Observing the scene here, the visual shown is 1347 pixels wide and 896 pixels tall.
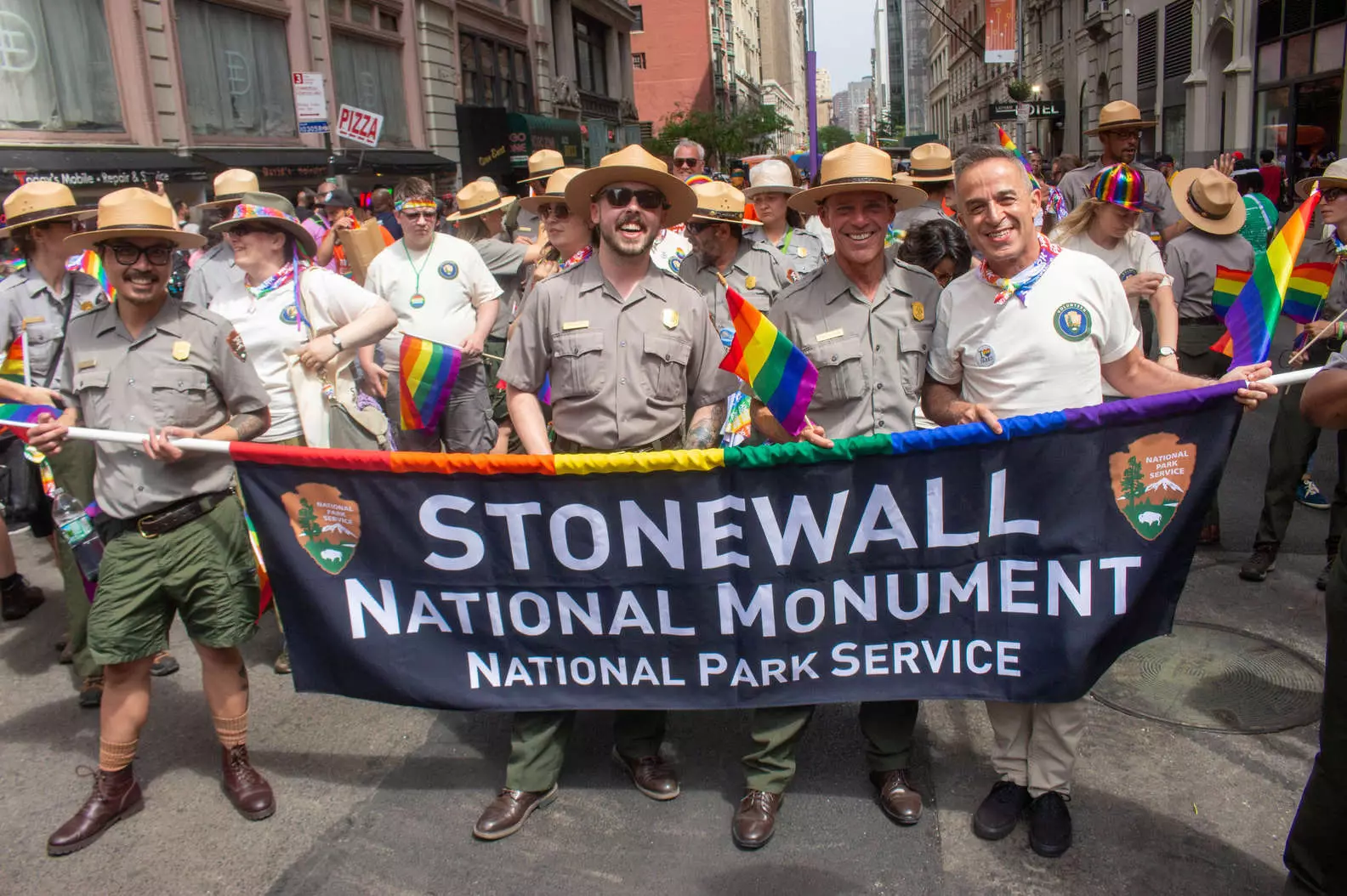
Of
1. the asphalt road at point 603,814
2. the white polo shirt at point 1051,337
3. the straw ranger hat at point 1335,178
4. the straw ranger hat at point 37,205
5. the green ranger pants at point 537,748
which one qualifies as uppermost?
the straw ranger hat at point 37,205

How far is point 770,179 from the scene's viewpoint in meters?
6.48

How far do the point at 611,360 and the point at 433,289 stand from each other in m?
2.70

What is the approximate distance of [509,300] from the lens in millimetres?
7602

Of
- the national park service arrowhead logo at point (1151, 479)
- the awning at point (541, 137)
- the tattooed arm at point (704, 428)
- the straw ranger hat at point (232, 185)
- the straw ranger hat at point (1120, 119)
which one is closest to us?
the national park service arrowhead logo at point (1151, 479)

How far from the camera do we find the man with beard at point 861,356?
351cm

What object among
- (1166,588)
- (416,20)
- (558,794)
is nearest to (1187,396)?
(1166,588)

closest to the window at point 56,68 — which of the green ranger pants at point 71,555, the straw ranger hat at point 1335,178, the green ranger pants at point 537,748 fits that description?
the straw ranger hat at point 1335,178

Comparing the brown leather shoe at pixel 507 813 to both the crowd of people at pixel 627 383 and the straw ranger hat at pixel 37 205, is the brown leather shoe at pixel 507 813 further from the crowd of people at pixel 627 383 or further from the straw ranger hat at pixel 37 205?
the straw ranger hat at pixel 37 205

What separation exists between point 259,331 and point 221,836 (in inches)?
83.3

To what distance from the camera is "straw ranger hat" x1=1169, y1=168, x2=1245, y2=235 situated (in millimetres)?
5777

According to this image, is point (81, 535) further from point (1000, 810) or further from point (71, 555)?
point (1000, 810)

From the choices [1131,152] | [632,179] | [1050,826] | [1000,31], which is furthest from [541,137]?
[1050,826]

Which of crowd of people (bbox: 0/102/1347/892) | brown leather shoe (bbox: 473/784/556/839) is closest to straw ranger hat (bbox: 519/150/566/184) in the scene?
crowd of people (bbox: 0/102/1347/892)

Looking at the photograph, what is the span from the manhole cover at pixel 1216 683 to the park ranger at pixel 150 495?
3.43m
